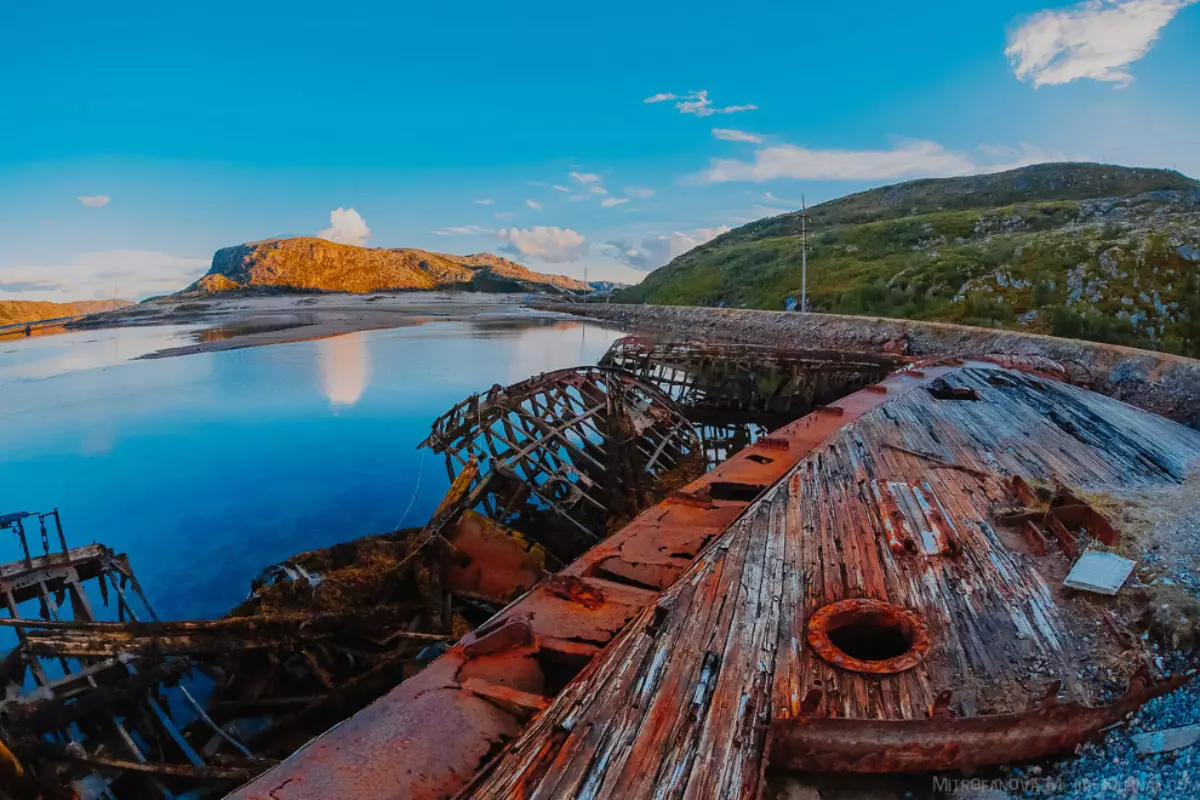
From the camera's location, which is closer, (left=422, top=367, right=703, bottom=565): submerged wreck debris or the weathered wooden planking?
the weathered wooden planking

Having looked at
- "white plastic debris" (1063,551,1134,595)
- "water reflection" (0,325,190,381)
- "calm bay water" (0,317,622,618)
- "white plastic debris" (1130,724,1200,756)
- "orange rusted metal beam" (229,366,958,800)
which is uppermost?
"water reflection" (0,325,190,381)

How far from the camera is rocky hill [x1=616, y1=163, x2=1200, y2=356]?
1128 inches

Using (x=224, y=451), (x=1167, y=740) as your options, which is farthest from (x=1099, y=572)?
(x=224, y=451)

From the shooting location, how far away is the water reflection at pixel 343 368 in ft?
111

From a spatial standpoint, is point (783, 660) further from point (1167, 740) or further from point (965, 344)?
point (965, 344)

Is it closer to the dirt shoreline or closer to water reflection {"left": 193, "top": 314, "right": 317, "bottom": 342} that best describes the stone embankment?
the dirt shoreline

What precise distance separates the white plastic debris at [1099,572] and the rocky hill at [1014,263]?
1050 inches

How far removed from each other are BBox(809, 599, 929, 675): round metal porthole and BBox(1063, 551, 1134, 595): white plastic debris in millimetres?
1709

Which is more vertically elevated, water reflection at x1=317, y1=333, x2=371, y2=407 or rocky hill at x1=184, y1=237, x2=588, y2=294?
rocky hill at x1=184, y1=237, x2=588, y2=294

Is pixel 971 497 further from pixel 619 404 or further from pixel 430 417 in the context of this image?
pixel 430 417

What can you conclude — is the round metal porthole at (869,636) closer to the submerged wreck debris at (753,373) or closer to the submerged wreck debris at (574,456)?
the submerged wreck debris at (574,456)

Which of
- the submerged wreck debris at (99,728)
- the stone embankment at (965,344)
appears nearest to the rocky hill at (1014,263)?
the stone embankment at (965,344)

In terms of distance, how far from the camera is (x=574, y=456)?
50.1ft

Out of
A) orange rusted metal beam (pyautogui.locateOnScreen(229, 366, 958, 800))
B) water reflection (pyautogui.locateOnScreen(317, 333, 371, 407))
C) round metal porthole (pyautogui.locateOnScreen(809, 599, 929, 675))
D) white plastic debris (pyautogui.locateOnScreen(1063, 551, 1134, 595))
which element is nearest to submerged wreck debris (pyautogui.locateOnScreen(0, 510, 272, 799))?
orange rusted metal beam (pyautogui.locateOnScreen(229, 366, 958, 800))
